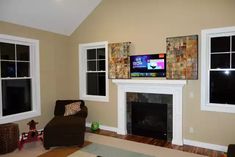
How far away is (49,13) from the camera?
424 centimetres

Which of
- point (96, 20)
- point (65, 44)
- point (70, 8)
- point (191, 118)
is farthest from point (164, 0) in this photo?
point (65, 44)

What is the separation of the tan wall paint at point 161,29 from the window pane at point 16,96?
51.9 inches

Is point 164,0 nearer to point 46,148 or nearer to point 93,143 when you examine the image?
point 93,143

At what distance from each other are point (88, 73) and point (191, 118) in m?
2.99

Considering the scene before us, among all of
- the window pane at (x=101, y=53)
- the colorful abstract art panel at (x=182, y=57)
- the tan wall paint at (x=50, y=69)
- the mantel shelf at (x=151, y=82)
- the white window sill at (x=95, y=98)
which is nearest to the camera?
the colorful abstract art panel at (x=182, y=57)

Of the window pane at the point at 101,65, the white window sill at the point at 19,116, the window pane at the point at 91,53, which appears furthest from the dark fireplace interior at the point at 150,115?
the white window sill at the point at 19,116

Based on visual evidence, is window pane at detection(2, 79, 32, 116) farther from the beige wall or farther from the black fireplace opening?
the black fireplace opening

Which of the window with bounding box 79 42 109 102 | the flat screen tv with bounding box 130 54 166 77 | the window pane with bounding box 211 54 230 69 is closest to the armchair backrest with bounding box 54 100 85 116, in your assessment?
the window with bounding box 79 42 109 102

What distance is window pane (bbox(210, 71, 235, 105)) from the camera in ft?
11.1

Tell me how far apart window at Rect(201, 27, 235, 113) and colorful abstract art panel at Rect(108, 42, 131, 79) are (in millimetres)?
1642

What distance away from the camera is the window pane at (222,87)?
339 cm

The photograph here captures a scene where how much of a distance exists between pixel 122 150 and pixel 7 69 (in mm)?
3088

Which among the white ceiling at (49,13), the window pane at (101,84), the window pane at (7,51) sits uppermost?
the white ceiling at (49,13)

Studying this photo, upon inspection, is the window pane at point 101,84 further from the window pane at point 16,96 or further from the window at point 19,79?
the window pane at point 16,96
